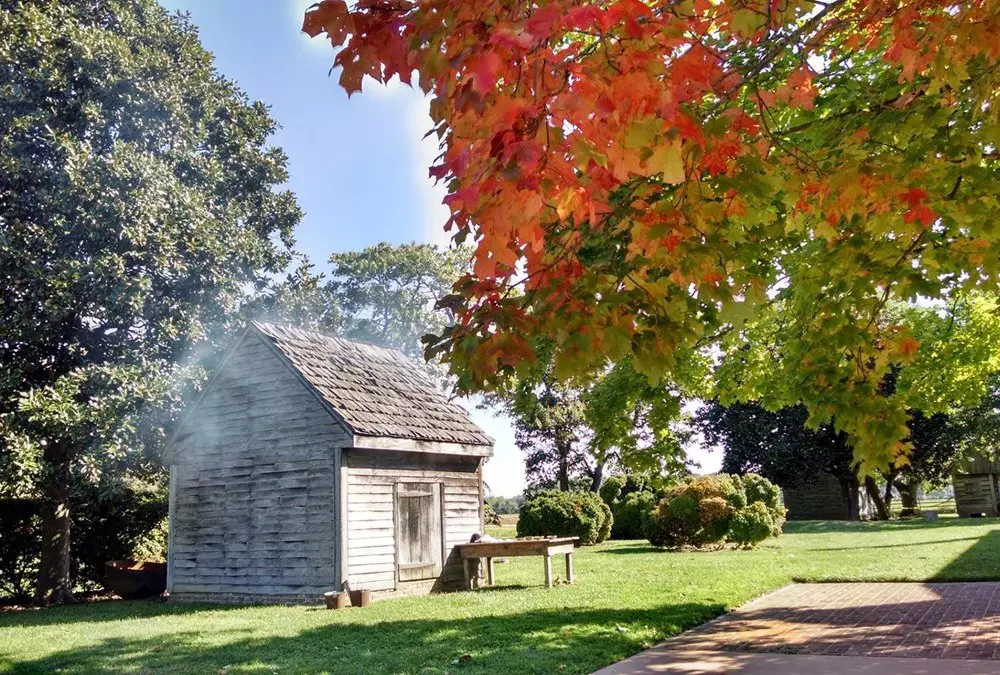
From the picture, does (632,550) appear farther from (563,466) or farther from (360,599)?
(563,466)

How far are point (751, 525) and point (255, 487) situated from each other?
14.2 meters

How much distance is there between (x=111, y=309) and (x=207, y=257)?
285 cm

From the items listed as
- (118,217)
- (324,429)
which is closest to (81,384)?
(118,217)

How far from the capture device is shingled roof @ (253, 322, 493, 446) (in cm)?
1641

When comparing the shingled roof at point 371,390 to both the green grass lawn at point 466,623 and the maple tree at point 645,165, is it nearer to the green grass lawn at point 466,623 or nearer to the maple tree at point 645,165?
the green grass lawn at point 466,623

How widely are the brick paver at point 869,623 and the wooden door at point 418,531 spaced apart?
7049 mm

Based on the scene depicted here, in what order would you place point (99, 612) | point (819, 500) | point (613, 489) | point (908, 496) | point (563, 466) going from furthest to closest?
point (563, 466)
point (908, 496)
point (819, 500)
point (613, 489)
point (99, 612)

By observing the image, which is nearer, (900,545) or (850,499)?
(900,545)

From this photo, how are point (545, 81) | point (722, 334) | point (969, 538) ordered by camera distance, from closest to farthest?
1. point (545, 81)
2. point (722, 334)
3. point (969, 538)

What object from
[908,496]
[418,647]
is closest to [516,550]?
[418,647]

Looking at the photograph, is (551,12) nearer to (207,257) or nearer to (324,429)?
(324,429)

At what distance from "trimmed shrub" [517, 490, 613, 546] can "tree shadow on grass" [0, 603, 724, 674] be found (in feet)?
49.1

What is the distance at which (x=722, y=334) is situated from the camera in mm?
10031

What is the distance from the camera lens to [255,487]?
55.2 feet
